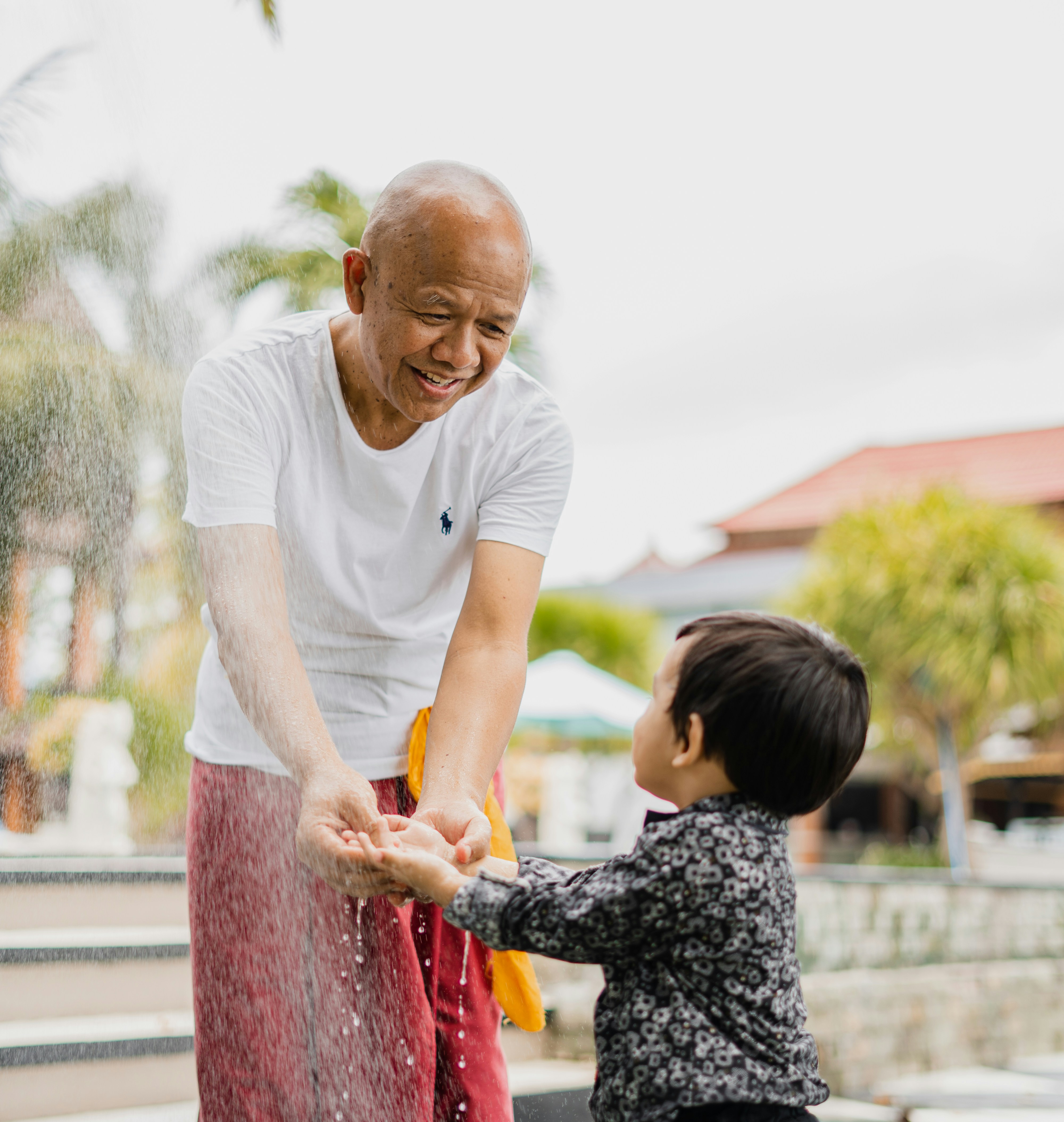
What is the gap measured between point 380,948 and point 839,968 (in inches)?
255

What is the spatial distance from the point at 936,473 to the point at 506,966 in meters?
22.6

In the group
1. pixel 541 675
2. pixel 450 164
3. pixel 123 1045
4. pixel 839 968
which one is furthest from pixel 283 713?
pixel 541 675

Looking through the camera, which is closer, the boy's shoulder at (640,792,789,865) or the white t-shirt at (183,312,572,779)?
the boy's shoulder at (640,792,789,865)

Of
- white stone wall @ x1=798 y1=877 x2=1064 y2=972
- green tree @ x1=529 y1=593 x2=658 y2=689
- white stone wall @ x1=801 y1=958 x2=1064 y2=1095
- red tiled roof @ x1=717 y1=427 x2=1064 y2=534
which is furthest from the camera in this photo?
red tiled roof @ x1=717 y1=427 x2=1064 y2=534

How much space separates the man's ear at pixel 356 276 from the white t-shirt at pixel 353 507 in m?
0.11

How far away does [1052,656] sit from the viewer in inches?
508

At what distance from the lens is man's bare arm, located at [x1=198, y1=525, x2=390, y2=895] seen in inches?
66.0

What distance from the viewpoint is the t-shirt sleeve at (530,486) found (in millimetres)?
2074

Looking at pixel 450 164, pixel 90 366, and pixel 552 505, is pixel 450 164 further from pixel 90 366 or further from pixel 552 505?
pixel 90 366

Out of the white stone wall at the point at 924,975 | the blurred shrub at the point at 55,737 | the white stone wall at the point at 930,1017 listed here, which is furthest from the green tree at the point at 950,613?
the blurred shrub at the point at 55,737

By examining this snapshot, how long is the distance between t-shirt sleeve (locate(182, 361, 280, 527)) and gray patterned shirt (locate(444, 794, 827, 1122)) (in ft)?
2.12

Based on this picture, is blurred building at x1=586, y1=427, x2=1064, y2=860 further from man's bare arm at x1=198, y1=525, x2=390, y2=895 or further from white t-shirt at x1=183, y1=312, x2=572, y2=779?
man's bare arm at x1=198, y1=525, x2=390, y2=895

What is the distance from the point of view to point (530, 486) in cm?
212

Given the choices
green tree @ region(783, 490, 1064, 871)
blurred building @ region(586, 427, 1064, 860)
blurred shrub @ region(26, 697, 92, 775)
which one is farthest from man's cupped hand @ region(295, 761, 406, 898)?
blurred building @ region(586, 427, 1064, 860)
